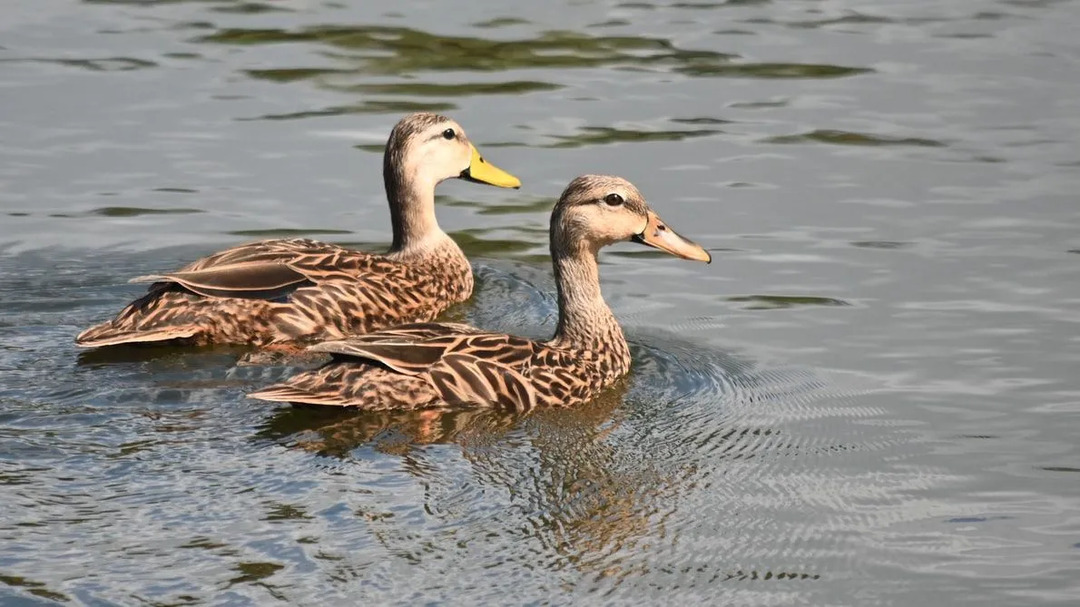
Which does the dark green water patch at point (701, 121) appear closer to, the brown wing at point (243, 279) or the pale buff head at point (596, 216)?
the pale buff head at point (596, 216)

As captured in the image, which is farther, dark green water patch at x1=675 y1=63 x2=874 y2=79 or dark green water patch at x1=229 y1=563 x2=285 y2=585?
dark green water patch at x1=675 y1=63 x2=874 y2=79

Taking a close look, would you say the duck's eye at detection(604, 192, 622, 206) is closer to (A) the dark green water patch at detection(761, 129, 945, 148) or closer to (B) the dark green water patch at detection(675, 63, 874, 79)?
(A) the dark green water patch at detection(761, 129, 945, 148)

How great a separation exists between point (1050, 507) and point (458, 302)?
465cm

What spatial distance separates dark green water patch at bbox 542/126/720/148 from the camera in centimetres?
1361

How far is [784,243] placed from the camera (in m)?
11.7

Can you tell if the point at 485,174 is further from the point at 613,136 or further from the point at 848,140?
the point at 848,140

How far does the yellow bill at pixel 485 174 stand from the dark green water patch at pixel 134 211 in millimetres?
1979

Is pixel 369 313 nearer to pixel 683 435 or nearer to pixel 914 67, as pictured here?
pixel 683 435

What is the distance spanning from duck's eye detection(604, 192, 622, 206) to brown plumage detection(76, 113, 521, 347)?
1.79 metres

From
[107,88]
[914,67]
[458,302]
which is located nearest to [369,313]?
[458,302]

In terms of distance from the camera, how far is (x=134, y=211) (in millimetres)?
12391

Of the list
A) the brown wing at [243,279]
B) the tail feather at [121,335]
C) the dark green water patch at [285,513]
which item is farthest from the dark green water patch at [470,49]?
the dark green water patch at [285,513]

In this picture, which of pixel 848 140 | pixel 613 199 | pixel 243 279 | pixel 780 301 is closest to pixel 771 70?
pixel 848 140

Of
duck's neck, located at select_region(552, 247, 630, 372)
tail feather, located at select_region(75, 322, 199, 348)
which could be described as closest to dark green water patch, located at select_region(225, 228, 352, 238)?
tail feather, located at select_region(75, 322, 199, 348)
